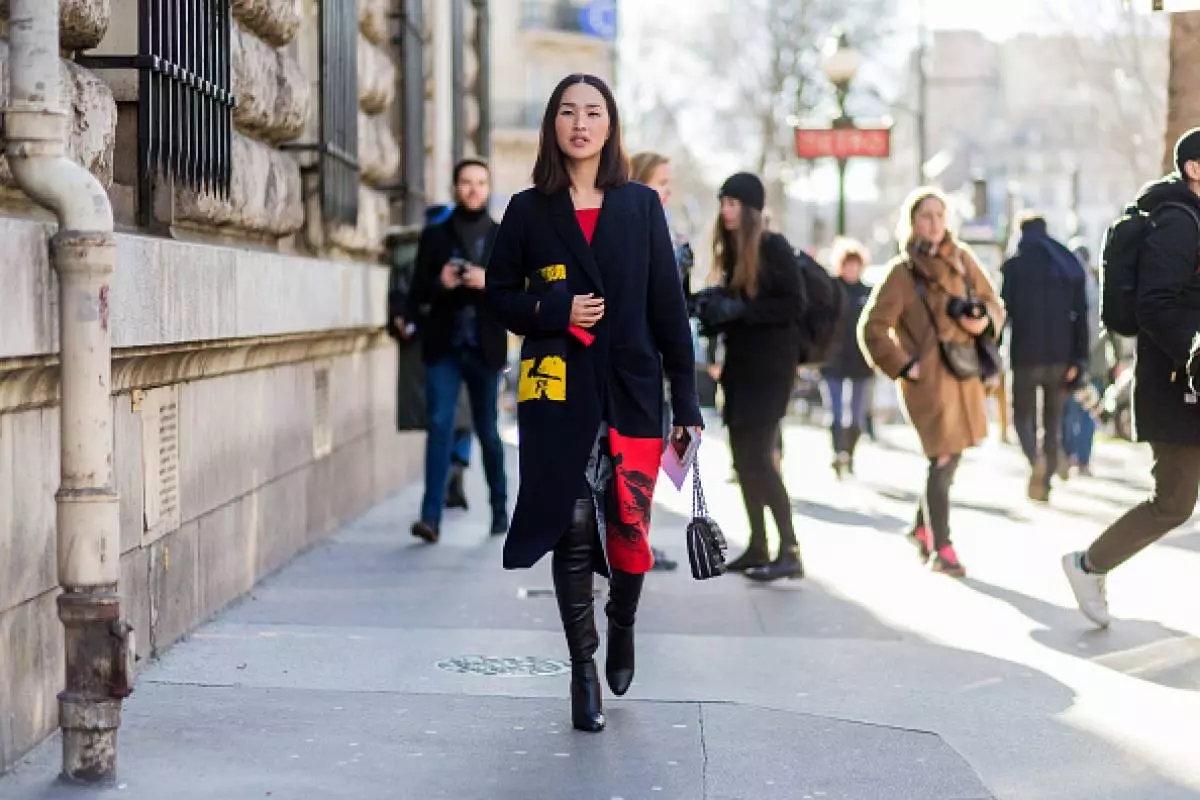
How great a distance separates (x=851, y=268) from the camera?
17.4m

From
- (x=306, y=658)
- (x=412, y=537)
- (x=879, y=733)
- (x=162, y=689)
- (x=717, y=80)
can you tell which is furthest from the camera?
(x=717, y=80)

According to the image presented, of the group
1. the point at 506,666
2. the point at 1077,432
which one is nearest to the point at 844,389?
the point at 1077,432

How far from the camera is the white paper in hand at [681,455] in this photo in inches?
253

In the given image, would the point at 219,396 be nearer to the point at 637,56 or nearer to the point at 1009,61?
the point at 637,56

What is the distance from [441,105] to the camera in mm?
16469

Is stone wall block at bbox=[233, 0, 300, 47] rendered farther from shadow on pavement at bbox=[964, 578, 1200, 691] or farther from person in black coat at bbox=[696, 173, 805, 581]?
shadow on pavement at bbox=[964, 578, 1200, 691]

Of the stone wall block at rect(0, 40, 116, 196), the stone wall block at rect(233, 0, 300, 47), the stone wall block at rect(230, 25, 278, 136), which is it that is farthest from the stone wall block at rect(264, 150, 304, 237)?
the stone wall block at rect(0, 40, 116, 196)

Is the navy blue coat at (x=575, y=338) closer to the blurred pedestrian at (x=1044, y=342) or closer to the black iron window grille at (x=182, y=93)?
the black iron window grille at (x=182, y=93)

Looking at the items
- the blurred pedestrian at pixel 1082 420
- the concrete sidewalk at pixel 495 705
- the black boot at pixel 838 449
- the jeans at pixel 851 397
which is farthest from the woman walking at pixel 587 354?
the jeans at pixel 851 397

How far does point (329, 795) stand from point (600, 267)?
1.77 metres

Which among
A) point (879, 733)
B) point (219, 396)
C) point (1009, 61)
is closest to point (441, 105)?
point (219, 396)

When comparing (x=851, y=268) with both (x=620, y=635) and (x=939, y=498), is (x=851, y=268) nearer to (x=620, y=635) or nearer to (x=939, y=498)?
(x=939, y=498)

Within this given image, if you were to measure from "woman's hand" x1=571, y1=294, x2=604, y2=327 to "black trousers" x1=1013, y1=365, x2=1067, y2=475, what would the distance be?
8.40 m

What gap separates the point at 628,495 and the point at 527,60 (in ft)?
200
